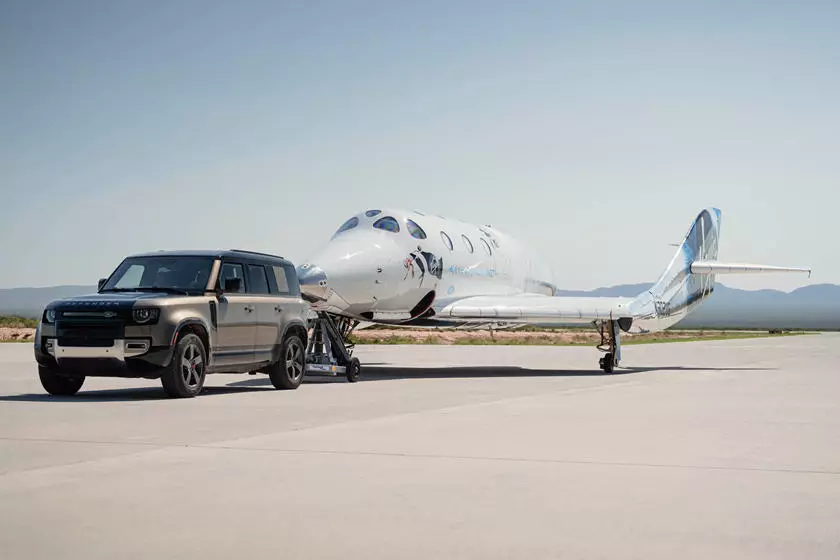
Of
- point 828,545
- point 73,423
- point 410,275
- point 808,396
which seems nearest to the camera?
point 828,545

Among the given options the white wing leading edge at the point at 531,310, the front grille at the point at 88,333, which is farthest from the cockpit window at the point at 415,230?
the front grille at the point at 88,333

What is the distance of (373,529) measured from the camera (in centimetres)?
561

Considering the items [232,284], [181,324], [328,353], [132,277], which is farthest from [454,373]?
[181,324]

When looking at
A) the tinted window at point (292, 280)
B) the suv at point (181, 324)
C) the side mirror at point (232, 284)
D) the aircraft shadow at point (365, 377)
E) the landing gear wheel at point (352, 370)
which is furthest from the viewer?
the landing gear wheel at point (352, 370)

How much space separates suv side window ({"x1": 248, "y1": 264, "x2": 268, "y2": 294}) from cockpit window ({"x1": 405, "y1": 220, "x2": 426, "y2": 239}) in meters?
6.79

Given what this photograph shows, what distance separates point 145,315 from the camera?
14281mm

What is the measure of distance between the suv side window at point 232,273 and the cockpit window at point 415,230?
739 cm

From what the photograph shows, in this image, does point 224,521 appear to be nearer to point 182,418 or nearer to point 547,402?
point 182,418

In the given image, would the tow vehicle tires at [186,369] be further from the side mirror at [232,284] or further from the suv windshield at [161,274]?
the suv windshield at [161,274]

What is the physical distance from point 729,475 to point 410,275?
15485 mm

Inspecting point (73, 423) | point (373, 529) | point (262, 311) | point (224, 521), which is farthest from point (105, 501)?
point (262, 311)

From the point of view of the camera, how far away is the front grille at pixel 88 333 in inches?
559

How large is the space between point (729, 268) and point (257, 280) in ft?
56.4

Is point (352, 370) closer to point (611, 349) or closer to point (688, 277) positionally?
point (611, 349)
